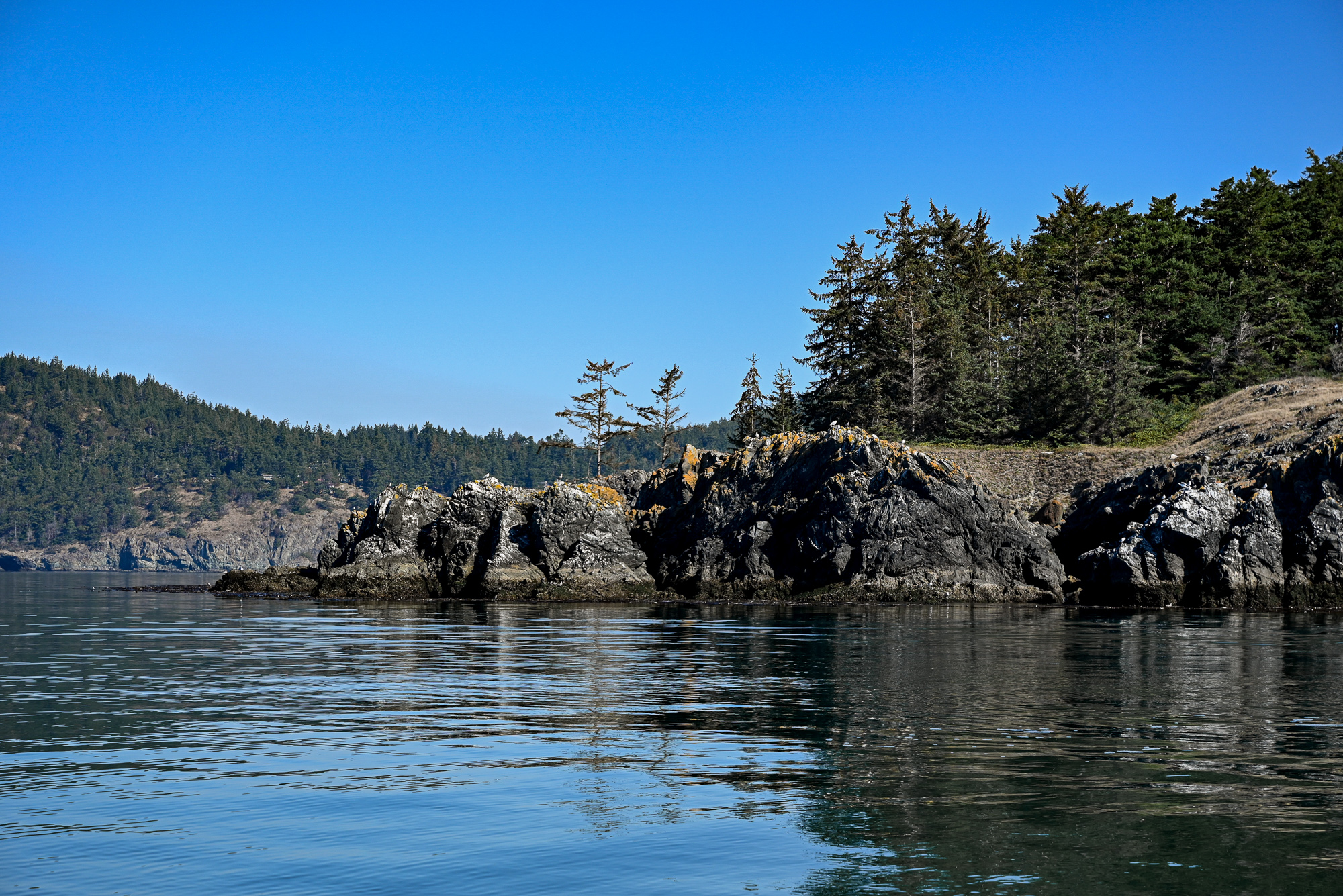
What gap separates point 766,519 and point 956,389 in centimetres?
2367

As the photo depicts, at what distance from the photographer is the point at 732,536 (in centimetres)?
5681

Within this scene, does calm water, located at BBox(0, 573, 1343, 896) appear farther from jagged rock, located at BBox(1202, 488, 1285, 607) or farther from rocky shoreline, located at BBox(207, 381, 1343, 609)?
rocky shoreline, located at BBox(207, 381, 1343, 609)

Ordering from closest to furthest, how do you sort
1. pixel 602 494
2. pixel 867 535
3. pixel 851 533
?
pixel 867 535 → pixel 851 533 → pixel 602 494

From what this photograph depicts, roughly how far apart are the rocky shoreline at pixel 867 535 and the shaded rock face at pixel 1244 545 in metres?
0.07

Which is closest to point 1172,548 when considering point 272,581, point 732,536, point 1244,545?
point 1244,545

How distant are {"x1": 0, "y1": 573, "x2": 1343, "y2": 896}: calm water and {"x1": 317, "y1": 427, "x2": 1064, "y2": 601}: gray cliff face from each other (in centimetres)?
2665

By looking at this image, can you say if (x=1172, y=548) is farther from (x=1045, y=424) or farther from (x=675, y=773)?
(x=675, y=773)

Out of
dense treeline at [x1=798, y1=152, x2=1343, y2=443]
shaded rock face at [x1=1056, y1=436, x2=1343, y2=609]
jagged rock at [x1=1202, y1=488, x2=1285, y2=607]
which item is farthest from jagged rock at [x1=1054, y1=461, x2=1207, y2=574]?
dense treeline at [x1=798, y1=152, x2=1343, y2=443]

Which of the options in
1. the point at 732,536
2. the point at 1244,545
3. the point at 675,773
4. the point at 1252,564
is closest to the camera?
the point at 675,773

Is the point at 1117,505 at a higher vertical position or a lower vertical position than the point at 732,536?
higher

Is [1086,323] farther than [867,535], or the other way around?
[1086,323]

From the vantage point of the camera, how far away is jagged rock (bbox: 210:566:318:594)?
63.4 m

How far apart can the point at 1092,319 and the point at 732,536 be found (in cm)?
3343

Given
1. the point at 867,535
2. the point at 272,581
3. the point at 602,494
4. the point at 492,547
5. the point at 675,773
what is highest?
the point at 602,494
